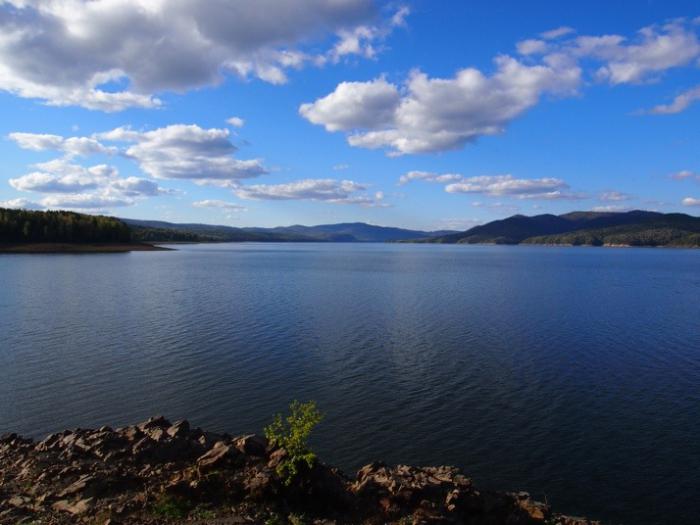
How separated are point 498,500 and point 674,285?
110153 mm

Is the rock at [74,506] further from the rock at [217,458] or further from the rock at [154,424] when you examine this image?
the rock at [154,424]

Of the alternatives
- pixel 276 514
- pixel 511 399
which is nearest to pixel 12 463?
pixel 276 514

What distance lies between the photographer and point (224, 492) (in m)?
18.1

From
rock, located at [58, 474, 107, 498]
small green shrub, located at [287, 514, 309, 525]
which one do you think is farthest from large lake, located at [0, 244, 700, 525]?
rock, located at [58, 474, 107, 498]

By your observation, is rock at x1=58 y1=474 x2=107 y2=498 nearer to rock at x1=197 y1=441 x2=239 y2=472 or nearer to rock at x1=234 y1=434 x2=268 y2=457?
rock at x1=197 y1=441 x2=239 y2=472

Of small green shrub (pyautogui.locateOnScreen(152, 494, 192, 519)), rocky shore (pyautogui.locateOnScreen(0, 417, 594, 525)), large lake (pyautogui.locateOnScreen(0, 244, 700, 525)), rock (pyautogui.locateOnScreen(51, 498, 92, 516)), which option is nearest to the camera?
small green shrub (pyautogui.locateOnScreen(152, 494, 192, 519))

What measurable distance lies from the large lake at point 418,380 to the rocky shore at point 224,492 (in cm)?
494

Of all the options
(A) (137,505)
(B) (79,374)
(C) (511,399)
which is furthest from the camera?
(B) (79,374)

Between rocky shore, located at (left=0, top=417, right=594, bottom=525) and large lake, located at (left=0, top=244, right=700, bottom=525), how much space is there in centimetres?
494

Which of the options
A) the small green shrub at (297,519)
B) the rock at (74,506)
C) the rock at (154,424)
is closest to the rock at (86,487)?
the rock at (74,506)

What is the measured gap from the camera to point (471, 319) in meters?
63.2

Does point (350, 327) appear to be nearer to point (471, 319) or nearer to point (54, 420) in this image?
point (471, 319)

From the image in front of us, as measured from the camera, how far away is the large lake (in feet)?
81.7

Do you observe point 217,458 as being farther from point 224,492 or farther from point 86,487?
point 86,487
